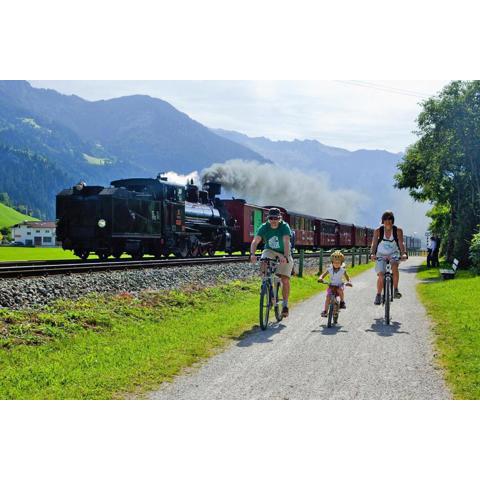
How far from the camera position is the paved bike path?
23.7ft

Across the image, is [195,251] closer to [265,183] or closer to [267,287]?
[267,287]

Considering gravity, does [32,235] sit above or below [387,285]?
below

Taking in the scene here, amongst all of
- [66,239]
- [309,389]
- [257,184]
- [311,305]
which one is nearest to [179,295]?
[311,305]

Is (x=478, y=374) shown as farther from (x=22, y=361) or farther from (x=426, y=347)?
(x=22, y=361)

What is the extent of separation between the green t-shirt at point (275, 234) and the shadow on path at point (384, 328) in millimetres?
2528

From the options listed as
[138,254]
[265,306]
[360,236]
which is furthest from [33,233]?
[265,306]

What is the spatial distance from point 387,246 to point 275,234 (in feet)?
8.37

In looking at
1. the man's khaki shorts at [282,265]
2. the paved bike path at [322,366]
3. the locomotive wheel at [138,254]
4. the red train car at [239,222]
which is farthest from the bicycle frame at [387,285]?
the red train car at [239,222]

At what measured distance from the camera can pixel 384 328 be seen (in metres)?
11.7

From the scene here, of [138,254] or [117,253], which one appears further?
[138,254]

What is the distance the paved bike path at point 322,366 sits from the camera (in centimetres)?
723

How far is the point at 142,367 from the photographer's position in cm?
856

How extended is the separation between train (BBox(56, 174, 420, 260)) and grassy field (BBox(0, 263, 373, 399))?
6.55m

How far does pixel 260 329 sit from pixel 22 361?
457 centimetres
